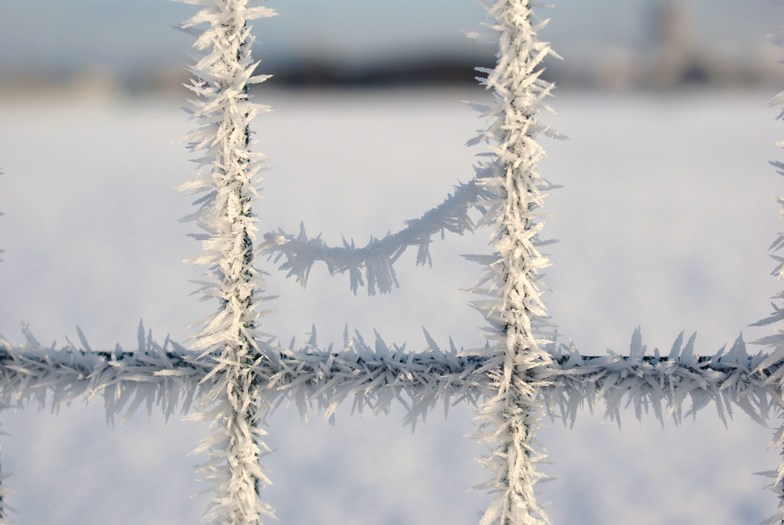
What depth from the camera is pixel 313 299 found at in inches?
164

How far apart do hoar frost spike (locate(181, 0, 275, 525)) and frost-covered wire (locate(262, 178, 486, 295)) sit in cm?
3

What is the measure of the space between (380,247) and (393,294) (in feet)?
13.3

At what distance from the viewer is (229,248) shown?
1.83ft

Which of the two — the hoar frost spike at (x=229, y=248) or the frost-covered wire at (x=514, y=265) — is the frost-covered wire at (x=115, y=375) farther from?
the frost-covered wire at (x=514, y=265)

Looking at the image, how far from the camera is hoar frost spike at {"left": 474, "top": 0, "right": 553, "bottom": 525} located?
1.68 ft

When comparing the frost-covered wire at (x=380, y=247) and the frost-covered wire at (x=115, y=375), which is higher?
the frost-covered wire at (x=380, y=247)

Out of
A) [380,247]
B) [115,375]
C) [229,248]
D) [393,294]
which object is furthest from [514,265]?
[393,294]

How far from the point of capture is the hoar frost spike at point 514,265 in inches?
20.1

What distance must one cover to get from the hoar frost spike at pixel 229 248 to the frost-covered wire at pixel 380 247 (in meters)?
0.03

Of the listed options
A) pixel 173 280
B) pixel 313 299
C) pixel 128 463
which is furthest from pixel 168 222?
pixel 128 463

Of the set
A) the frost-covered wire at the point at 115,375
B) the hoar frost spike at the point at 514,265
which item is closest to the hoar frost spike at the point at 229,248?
the frost-covered wire at the point at 115,375

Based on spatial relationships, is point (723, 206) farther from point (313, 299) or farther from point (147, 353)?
point (147, 353)

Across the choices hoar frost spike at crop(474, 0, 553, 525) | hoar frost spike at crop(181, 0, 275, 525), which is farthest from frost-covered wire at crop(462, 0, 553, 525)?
hoar frost spike at crop(181, 0, 275, 525)

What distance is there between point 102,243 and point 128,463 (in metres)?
3.61
